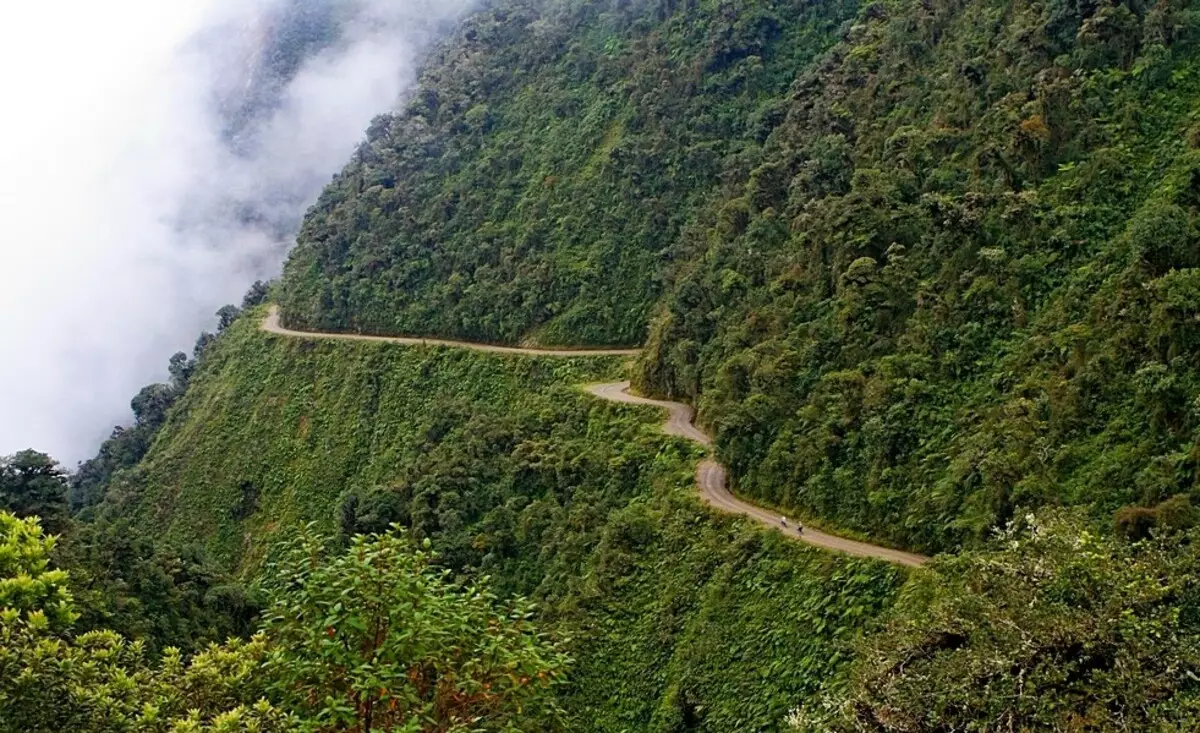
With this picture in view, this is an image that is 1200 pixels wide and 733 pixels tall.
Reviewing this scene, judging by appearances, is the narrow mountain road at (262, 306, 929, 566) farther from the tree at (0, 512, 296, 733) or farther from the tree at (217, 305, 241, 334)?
the tree at (0, 512, 296, 733)

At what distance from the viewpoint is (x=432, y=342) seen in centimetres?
4528

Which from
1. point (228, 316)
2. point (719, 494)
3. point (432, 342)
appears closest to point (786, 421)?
point (719, 494)

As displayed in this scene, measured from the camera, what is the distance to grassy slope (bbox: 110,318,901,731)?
18.8 metres

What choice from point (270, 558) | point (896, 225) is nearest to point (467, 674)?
point (896, 225)

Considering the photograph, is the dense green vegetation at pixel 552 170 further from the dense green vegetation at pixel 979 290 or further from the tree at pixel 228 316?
the dense green vegetation at pixel 979 290

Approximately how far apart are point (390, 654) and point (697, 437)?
2063cm

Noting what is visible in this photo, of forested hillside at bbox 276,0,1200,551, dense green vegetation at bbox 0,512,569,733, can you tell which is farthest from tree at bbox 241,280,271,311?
dense green vegetation at bbox 0,512,569,733

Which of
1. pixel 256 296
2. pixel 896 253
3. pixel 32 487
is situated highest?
pixel 256 296

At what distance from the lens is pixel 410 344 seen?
4547cm

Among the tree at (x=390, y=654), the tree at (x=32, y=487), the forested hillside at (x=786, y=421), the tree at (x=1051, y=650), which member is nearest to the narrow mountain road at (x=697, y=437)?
the forested hillside at (x=786, y=421)

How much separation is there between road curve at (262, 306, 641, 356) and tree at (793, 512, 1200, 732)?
87.3ft

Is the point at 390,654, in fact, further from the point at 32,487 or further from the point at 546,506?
the point at 32,487

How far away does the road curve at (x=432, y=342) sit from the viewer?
40000 mm

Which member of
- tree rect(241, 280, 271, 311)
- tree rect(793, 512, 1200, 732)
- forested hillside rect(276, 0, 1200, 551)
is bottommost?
tree rect(793, 512, 1200, 732)
